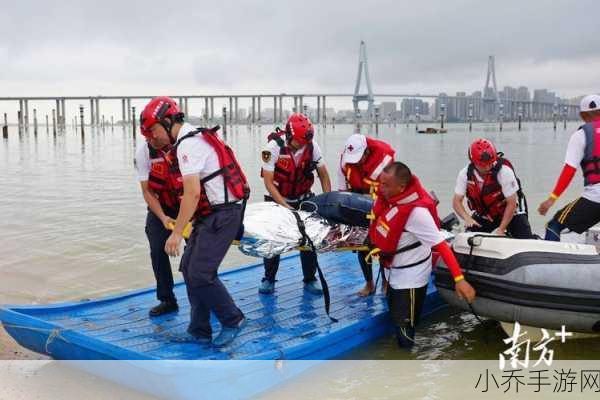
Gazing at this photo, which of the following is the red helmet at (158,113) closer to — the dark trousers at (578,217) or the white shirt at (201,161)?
the white shirt at (201,161)

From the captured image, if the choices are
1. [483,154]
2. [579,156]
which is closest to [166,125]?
[483,154]

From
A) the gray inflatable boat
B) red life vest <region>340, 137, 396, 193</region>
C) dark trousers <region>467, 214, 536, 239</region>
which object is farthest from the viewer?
dark trousers <region>467, 214, 536, 239</region>

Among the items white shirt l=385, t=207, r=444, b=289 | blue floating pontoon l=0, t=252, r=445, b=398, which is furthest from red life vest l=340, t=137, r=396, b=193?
Answer: blue floating pontoon l=0, t=252, r=445, b=398

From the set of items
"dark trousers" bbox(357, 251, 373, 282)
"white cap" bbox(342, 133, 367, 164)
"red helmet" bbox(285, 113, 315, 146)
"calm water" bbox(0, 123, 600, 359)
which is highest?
"red helmet" bbox(285, 113, 315, 146)

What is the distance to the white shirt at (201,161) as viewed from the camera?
4035 mm

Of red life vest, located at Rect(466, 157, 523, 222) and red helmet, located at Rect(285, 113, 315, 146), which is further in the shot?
red life vest, located at Rect(466, 157, 523, 222)

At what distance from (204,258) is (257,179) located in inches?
700

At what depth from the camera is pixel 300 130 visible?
566 centimetres

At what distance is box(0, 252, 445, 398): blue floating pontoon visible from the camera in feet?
14.1

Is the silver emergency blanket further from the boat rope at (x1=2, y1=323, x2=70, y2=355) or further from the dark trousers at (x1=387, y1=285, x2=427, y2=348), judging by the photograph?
the boat rope at (x1=2, y1=323, x2=70, y2=355)

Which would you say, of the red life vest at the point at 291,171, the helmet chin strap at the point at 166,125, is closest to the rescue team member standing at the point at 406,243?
the red life vest at the point at 291,171

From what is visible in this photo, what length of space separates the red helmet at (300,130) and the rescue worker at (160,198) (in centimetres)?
128

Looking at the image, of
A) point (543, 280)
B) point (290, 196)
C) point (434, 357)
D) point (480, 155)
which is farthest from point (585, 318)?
point (290, 196)

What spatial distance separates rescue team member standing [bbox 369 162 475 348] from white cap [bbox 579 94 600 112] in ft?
6.92
